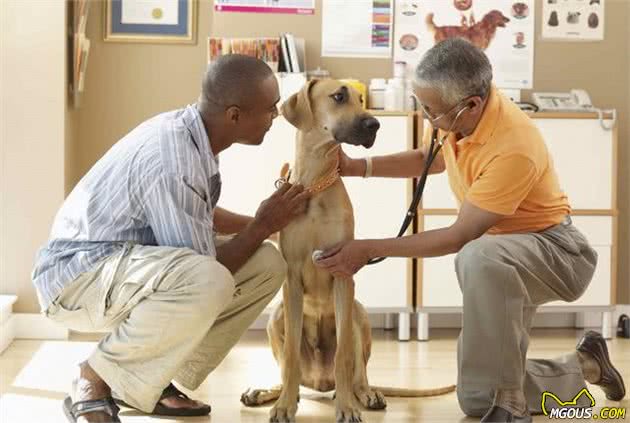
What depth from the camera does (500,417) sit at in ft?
8.67

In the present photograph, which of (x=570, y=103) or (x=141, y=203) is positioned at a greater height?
(x=570, y=103)

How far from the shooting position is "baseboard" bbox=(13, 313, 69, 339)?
4.23 meters

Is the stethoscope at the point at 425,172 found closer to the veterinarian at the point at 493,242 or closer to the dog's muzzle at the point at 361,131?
the veterinarian at the point at 493,242

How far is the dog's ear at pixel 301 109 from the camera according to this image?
9.57 feet

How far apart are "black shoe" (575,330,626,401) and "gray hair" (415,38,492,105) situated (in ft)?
2.88

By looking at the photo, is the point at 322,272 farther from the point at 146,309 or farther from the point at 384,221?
the point at 384,221

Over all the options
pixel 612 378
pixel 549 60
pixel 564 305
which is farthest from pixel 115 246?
pixel 549 60

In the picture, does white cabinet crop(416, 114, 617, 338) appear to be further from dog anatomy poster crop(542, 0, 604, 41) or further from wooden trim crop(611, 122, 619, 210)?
dog anatomy poster crop(542, 0, 604, 41)

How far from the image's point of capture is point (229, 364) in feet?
12.4

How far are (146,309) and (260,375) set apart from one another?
3.75 ft

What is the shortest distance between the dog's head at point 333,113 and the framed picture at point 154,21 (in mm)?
1939

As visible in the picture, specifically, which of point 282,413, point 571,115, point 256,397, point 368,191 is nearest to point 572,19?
point 571,115

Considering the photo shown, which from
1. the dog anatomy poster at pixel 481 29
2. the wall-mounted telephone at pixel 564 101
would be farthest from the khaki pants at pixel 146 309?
the dog anatomy poster at pixel 481 29

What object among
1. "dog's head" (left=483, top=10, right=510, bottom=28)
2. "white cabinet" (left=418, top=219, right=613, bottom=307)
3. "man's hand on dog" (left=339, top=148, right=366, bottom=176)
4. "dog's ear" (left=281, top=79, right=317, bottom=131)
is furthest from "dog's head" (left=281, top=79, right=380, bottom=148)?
"dog's head" (left=483, top=10, right=510, bottom=28)
